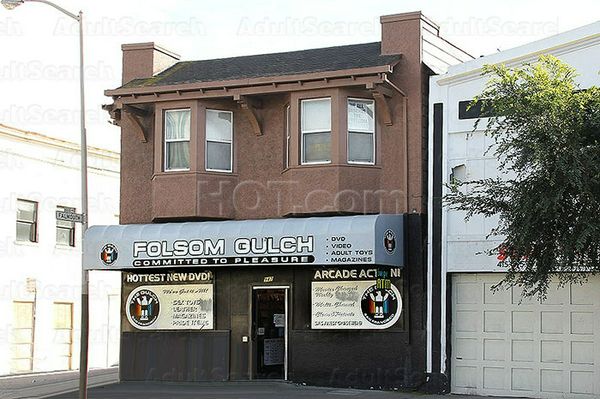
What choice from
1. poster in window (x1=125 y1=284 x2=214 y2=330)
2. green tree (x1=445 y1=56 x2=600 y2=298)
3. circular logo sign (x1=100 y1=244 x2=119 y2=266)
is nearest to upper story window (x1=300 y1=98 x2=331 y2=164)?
poster in window (x1=125 y1=284 x2=214 y2=330)

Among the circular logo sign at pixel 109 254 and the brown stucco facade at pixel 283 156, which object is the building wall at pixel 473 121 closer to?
the brown stucco facade at pixel 283 156

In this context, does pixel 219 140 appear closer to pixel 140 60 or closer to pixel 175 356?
pixel 140 60

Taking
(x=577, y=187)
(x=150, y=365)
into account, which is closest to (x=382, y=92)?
(x=577, y=187)

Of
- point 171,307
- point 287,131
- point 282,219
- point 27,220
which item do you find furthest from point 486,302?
point 27,220

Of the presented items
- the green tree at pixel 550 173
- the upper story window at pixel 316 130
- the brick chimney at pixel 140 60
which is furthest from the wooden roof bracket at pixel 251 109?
the green tree at pixel 550 173

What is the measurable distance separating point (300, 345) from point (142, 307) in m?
3.98

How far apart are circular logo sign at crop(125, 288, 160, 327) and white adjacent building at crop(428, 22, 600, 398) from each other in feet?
21.3

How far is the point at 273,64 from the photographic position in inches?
899

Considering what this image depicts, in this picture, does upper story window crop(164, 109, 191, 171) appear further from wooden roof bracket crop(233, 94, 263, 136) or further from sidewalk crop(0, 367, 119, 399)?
sidewalk crop(0, 367, 119, 399)

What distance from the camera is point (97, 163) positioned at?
107ft

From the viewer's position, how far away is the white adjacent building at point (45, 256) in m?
28.8

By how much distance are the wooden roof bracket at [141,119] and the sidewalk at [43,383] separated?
5.77 m

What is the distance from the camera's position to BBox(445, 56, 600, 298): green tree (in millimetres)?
14250

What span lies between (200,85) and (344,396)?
7271 mm
